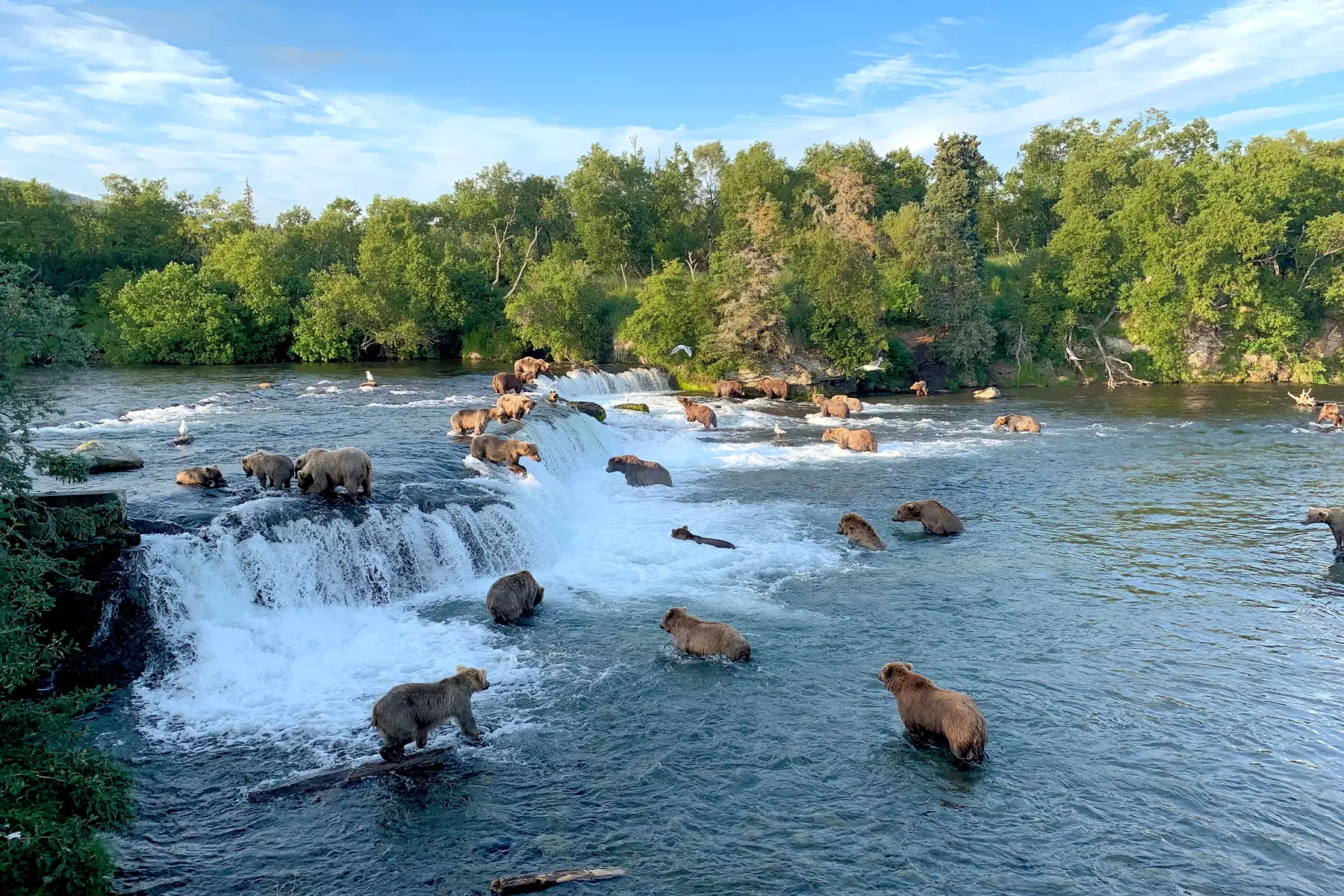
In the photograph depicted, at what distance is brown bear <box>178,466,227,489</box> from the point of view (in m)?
16.8

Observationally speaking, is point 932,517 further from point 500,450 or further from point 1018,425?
point 1018,425

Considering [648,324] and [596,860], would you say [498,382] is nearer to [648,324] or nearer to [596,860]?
[648,324]

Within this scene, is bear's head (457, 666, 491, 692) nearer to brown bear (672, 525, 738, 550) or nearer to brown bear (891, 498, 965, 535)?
brown bear (672, 525, 738, 550)

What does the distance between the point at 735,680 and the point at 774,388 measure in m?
29.5

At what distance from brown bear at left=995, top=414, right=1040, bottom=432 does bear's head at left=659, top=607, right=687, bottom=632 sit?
2345cm

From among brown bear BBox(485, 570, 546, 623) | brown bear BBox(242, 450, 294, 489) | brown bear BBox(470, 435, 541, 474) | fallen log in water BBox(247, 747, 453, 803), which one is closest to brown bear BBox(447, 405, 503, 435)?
brown bear BBox(470, 435, 541, 474)

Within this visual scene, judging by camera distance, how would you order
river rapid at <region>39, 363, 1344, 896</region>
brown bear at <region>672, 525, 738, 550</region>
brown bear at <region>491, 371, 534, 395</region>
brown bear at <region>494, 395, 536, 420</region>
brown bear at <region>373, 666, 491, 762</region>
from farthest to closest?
1. brown bear at <region>491, 371, 534, 395</region>
2. brown bear at <region>494, 395, 536, 420</region>
3. brown bear at <region>672, 525, 738, 550</region>
4. brown bear at <region>373, 666, 491, 762</region>
5. river rapid at <region>39, 363, 1344, 896</region>

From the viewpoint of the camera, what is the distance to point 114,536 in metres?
12.8

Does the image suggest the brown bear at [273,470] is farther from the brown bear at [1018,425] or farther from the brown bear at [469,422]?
the brown bear at [1018,425]

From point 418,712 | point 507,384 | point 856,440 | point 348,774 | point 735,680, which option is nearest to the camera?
point 348,774

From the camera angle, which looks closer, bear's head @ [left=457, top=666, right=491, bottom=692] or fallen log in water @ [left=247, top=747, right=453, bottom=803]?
fallen log in water @ [left=247, top=747, right=453, bottom=803]

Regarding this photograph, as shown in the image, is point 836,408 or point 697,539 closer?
point 697,539

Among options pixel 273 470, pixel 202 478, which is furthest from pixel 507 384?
pixel 202 478

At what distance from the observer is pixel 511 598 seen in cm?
1392
